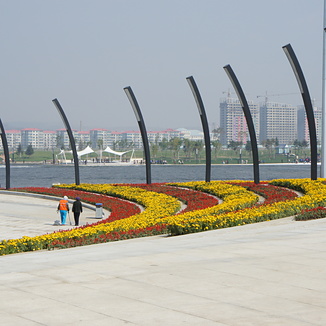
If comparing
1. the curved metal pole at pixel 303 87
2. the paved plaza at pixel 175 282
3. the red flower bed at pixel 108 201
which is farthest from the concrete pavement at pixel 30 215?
the curved metal pole at pixel 303 87

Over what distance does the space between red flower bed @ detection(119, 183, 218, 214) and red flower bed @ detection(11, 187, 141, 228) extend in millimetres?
2129

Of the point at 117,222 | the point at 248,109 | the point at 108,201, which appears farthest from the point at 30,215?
the point at 248,109

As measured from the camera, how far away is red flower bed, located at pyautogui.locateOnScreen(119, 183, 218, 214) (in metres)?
22.7

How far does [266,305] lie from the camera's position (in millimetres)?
7582

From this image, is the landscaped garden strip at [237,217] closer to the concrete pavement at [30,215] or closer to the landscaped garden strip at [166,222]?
the landscaped garden strip at [166,222]

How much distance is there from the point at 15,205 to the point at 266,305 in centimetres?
2365

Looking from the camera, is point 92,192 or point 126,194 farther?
point 92,192

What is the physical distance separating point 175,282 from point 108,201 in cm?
1991

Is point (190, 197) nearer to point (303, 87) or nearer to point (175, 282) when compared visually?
point (303, 87)

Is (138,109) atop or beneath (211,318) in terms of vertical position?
atop

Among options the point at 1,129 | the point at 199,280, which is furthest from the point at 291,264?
the point at 1,129

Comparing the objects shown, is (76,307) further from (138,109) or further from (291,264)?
(138,109)

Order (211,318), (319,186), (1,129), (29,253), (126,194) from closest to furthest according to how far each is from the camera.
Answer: (211,318) → (29,253) → (319,186) → (126,194) → (1,129)

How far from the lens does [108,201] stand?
28.6 m
